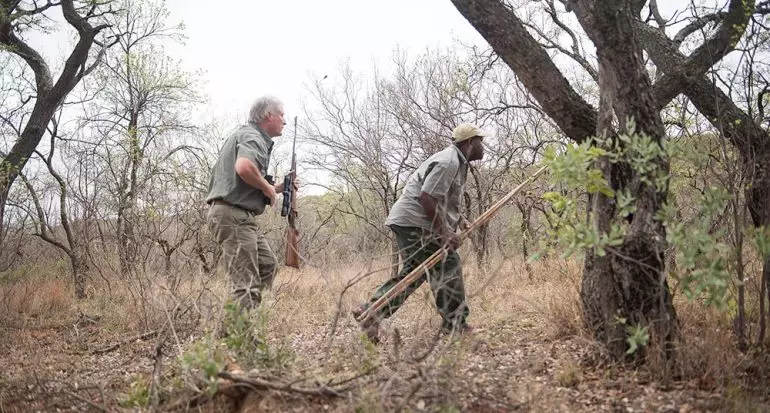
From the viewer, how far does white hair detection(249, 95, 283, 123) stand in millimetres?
4375

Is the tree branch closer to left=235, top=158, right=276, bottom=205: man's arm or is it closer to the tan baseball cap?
the tan baseball cap

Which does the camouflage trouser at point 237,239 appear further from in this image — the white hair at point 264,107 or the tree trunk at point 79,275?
the tree trunk at point 79,275

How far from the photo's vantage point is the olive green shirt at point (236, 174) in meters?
4.13

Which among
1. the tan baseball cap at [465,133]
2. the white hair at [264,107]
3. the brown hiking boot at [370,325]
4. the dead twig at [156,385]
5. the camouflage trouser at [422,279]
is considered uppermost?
the white hair at [264,107]

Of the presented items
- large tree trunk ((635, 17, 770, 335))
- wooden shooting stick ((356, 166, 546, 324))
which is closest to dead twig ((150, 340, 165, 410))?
wooden shooting stick ((356, 166, 546, 324))

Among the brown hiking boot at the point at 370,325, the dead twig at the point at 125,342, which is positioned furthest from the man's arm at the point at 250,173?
the dead twig at the point at 125,342

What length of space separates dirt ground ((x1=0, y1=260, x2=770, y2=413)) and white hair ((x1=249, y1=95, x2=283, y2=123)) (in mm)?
1612

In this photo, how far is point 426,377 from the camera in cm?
254

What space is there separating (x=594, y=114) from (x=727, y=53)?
165 cm

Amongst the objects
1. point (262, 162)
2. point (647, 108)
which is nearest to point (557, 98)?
point (647, 108)

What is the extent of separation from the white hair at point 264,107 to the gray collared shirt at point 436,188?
3.83 feet

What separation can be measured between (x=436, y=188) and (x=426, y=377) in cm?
193

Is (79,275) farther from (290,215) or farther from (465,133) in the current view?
(465,133)

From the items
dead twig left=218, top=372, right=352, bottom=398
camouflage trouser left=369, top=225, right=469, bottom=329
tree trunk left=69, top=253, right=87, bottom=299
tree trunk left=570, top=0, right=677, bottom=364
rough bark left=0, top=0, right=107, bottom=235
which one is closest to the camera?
dead twig left=218, top=372, right=352, bottom=398
